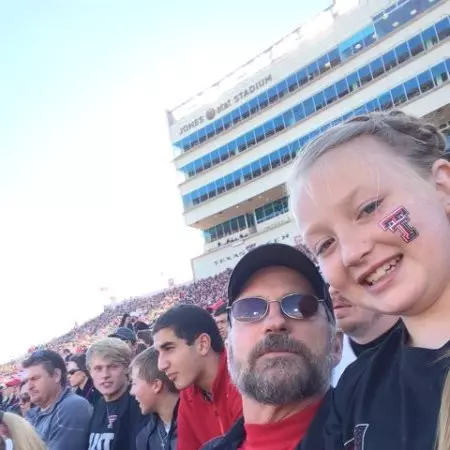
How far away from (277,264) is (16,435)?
7.84 feet

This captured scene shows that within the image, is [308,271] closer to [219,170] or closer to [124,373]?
[124,373]

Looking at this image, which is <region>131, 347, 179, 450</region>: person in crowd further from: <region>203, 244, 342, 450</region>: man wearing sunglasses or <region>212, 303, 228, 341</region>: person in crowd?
<region>212, 303, 228, 341</region>: person in crowd

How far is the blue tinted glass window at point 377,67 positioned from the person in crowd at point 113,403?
1111 inches

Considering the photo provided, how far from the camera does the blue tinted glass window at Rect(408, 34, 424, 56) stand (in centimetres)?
2675

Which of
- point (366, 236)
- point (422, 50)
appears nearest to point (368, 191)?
point (366, 236)

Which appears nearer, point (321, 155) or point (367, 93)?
point (321, 155)

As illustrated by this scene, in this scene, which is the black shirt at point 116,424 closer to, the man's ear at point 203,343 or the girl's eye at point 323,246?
the man's ear at point 203,343

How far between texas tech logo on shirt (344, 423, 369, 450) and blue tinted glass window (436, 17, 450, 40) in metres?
29.6

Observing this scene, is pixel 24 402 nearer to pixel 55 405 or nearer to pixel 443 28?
pixel 55 405

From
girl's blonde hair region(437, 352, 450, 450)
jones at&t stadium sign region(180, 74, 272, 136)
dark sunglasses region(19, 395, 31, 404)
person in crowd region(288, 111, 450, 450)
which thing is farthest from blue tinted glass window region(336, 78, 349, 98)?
girl's blonde hair region(437, 352, 450, 450)

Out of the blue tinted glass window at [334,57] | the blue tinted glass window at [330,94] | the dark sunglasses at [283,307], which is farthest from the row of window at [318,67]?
the dark sunglasses at [283,307]

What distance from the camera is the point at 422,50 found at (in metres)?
26.7

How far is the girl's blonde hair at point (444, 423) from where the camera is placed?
0.91 metres

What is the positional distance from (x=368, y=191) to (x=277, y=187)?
1240 inches
